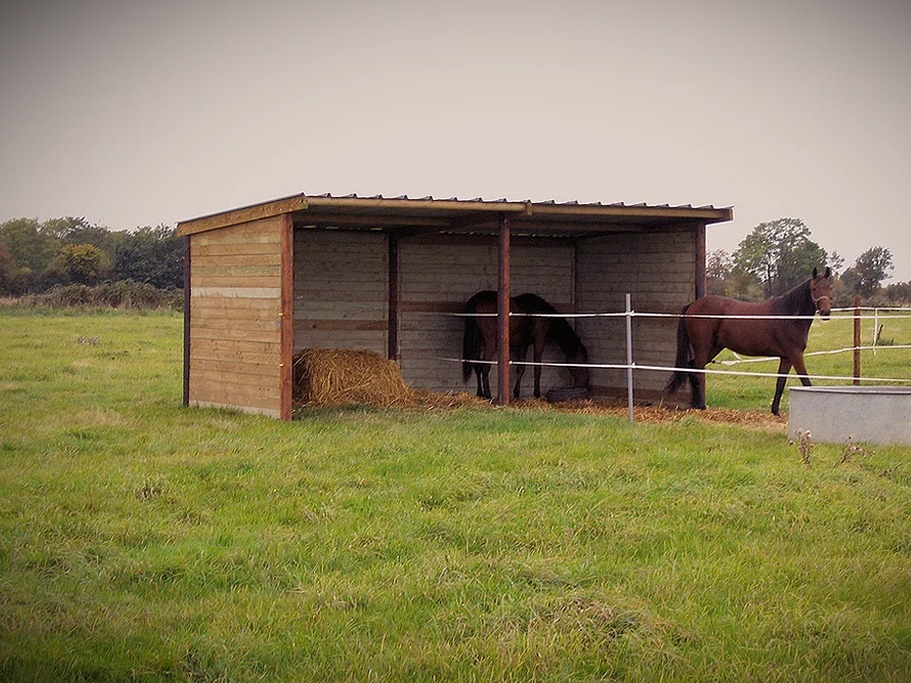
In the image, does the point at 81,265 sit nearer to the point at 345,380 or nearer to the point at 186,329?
the point at 186,329

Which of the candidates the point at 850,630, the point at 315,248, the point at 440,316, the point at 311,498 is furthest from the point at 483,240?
the point at 850,630

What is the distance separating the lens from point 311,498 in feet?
22.1

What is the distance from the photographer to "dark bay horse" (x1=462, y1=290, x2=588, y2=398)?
13805 millimetres

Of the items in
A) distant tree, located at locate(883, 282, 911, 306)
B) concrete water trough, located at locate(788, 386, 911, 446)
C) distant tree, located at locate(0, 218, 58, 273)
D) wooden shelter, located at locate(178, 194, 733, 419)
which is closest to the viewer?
concrete water trough, located at locate(788, 386, 911, 446)

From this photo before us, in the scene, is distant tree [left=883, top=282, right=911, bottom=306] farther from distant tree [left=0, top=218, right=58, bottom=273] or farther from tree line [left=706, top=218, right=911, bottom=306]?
distant tree [left=0, top=218, right=58, bottom=273]

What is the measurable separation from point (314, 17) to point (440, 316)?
4634 mm

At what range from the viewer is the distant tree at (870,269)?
4300 cm

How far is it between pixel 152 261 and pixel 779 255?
2609 centimetres

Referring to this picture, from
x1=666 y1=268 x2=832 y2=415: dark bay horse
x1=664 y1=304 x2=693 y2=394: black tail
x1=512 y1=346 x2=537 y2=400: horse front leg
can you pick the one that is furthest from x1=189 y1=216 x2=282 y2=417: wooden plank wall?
x1=664 y1=304 x2=693 y2=394: black tail

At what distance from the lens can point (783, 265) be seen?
45562 millimetres

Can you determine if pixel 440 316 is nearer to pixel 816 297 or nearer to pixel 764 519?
pixel 816 297

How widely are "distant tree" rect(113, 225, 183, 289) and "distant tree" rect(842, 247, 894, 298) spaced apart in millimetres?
26878

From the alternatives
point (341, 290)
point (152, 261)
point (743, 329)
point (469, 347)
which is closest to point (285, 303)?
point (341, 290)

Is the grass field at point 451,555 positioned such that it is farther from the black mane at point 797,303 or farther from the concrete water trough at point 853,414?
the black mane at point 797,303
